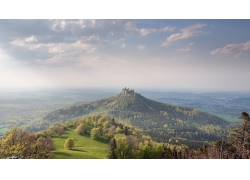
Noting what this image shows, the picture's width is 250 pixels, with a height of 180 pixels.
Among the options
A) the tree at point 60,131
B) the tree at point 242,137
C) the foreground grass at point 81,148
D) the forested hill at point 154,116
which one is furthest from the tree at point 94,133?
the tree at point 242,137

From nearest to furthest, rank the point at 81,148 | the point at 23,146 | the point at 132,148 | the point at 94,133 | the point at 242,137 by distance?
the point at 23,146 < the point at 242,137 < the point at 132,148 < the point at 81,148 < the point at 94,133

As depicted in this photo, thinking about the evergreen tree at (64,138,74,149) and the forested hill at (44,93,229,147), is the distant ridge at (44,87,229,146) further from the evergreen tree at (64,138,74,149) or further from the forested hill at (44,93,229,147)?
the evergreen tree at (64,138,74,149)

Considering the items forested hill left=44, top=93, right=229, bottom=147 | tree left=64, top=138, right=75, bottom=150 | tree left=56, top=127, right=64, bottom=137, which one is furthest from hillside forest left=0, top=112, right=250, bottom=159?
forested hill left=44, top=93, right=229, bottom=147

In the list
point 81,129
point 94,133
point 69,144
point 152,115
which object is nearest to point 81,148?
point 69,144

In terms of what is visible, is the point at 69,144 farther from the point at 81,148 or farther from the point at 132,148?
the point at 132,148

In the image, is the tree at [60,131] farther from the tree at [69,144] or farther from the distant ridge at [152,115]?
the distant ridge at [152,115]

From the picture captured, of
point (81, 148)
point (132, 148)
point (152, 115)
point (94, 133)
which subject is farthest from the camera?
point (152, 115)

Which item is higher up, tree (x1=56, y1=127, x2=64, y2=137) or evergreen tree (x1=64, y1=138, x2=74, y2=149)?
tree (x1=56, y1=127, x2=64, y2=137)
